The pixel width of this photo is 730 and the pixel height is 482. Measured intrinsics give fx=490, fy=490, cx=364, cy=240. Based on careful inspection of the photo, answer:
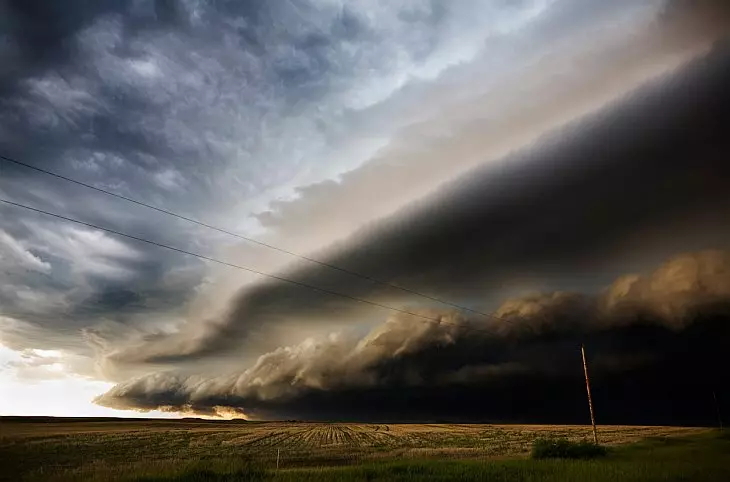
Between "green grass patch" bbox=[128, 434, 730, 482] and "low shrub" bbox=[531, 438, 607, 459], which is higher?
"green grass patch" bbox=[128, 434, 730, 482]

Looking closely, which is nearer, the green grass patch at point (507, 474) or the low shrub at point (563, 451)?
the green grass patch at point (507, 474)

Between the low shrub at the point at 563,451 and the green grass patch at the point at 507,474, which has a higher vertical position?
the green grass patch at the point at 507,474

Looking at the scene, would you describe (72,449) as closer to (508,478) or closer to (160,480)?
(160,480)

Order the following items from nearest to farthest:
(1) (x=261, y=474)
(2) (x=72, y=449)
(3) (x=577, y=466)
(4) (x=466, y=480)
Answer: (4) (x=466, y=480) → (1) (x=261, y=474) → (3) (x=577, y=466) → (2) (x=72, y=449)

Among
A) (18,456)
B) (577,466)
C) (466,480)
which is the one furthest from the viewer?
(18,456)

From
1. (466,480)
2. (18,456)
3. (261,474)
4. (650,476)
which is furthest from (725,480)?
(18,456)

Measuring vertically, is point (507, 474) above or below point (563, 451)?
above

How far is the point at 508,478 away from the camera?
32156mm

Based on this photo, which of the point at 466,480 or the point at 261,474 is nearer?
the point at 466,480

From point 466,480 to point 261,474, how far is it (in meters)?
14.0

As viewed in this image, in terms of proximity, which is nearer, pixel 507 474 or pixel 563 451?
pixel 507 474

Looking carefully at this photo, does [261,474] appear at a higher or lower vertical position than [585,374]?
lower

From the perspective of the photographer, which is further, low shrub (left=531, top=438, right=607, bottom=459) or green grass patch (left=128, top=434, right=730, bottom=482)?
low shrub (left=531, top=438, right=607, bottom=459)

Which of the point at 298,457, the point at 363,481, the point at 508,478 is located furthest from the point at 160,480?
the point at 298,457
